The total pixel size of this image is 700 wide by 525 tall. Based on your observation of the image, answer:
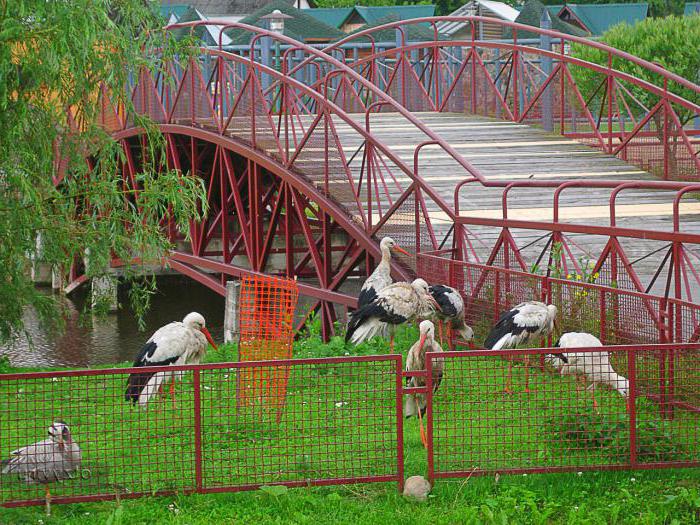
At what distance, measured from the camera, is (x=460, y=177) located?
18484 mm

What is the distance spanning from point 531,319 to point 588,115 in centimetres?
1042

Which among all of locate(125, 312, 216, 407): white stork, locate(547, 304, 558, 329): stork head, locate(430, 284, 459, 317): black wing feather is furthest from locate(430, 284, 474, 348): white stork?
locate(125, 312, 216, 407): white stork

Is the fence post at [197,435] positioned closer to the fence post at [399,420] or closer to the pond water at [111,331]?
the fence post at [399,420]

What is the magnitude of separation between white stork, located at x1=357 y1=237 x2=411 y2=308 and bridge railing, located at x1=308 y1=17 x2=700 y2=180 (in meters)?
5.74

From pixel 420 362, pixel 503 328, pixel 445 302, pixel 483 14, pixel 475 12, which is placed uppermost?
pixel 475 12

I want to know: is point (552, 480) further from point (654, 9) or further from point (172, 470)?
point (654, 9)

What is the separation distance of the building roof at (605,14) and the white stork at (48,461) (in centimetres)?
5742

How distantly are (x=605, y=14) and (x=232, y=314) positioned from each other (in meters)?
48.4

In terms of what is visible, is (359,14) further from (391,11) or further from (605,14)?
(605,14)

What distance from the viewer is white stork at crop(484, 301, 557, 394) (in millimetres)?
10711

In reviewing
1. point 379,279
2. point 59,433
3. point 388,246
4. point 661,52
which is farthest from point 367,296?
point 661,52

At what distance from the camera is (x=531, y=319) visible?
10.8 meters

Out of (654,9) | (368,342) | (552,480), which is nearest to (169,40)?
(368,342)

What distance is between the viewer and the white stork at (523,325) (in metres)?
10.7
